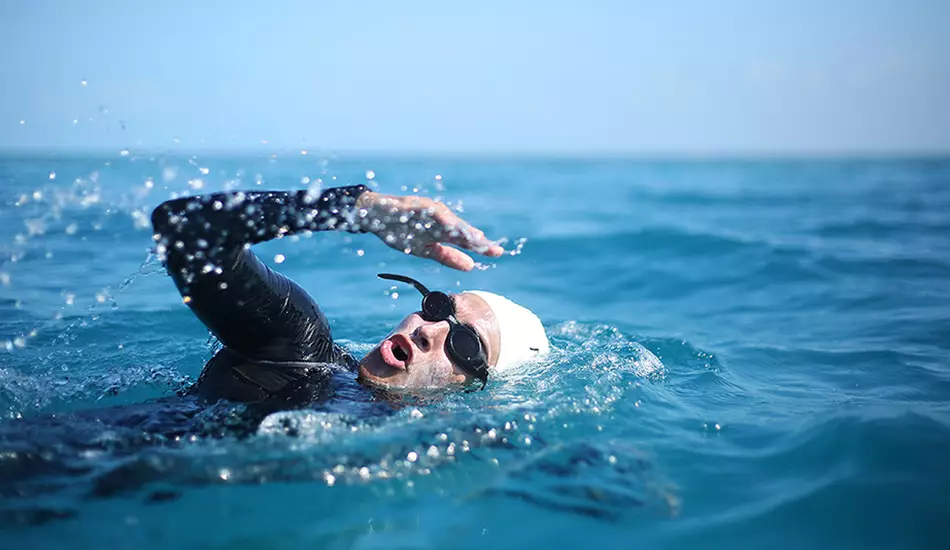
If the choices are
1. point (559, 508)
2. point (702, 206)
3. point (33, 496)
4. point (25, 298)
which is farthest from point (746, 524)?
point (702, 206)

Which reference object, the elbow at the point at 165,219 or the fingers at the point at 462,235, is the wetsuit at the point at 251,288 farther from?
the fingers at the point at 462,235

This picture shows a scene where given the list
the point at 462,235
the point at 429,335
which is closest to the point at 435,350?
the point at 429,335

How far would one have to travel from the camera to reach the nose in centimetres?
352

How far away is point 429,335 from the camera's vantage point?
3.52m

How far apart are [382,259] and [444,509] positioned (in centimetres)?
691

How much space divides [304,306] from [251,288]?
16.4 inches

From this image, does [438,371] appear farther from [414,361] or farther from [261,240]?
[261,240]

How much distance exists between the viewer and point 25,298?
652cm

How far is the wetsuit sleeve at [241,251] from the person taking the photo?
3.00 meters

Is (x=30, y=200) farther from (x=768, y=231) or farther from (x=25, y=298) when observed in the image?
(x=768, y=231)

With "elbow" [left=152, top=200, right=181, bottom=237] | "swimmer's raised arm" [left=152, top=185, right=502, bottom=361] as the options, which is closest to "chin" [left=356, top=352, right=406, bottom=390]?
"swimmer's raised arm" [left=152, top=185, right=502, bottom=361]

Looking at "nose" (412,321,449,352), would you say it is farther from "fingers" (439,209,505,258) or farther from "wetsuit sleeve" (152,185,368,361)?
"wetsuit sleeve" (152,185,368,361)

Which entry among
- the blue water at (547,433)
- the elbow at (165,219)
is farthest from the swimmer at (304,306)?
the blue water at (547,433)

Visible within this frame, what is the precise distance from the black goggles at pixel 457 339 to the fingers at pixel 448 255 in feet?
0.60
